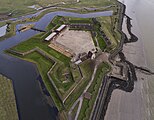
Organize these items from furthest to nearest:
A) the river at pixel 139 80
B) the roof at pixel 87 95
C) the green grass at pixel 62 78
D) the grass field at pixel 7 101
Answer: the green grass at pixel 62 78 → the roof at pixel 87 95 → the river at pixel 139 80 → the grass field at pixel 7 101

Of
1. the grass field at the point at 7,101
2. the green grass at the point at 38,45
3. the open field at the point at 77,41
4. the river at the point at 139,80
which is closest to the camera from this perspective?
the grass field at the point at 7,101

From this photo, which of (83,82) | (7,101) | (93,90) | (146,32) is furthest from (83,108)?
(146,32)

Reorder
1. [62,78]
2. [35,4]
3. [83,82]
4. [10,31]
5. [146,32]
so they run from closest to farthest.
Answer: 1. [83,82]
2. [62,78]
3. [10,31]
4. [146,32]
5. [35,4]

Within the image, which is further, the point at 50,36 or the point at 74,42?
the point at 50,36

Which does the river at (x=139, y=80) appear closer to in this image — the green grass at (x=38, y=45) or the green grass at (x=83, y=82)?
the green grass at (x=83, y=82)

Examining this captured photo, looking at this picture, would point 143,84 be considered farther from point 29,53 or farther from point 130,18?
point 130,18

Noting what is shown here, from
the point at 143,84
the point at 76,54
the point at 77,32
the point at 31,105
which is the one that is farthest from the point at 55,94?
the point at 77,32

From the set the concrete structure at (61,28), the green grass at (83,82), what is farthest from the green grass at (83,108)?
the concrete structure at (61,28)

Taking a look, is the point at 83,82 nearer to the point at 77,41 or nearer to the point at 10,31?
the point at 77,41
